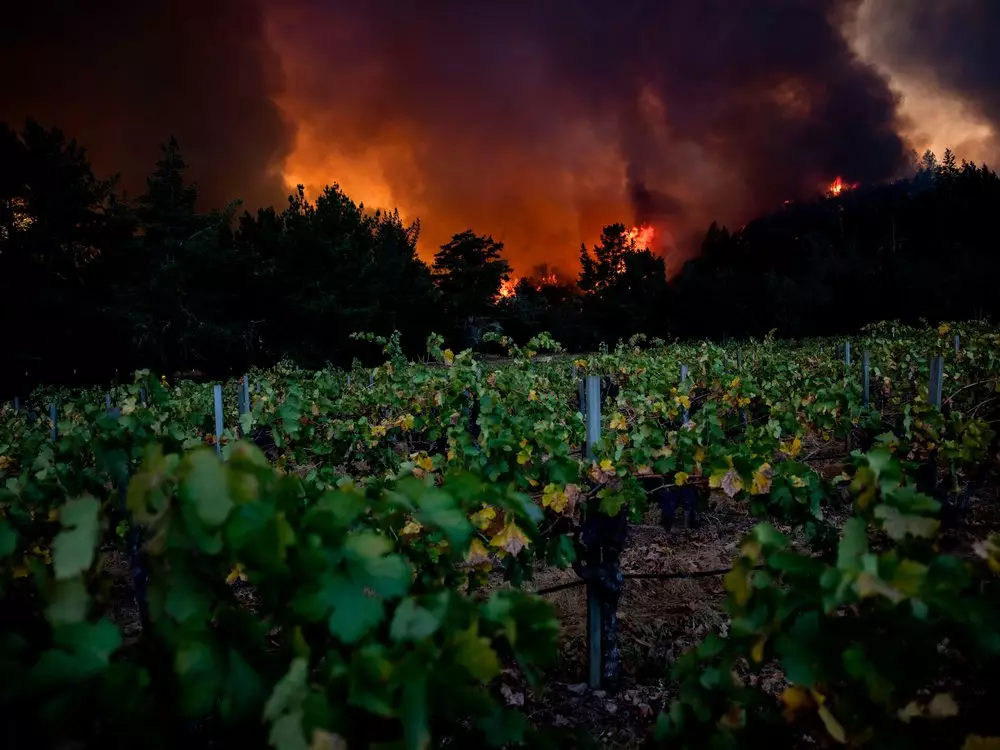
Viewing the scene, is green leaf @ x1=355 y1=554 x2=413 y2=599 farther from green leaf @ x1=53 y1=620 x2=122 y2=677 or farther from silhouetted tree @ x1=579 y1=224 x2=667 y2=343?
silhouetted tree @ x1=579 y1=224 x2=667 y2=343

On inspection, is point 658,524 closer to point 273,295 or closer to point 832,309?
point 273,295

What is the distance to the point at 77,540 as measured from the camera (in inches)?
31.7

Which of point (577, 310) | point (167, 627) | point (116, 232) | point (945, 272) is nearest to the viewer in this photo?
point (167, 627)

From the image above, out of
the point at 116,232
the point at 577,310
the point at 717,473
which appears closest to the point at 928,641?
the point at 717,473

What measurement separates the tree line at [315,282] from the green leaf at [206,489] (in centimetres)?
2807

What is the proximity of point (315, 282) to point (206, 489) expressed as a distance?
30.3m

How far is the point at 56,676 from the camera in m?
0.77

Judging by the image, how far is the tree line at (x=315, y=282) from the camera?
80.1 feet

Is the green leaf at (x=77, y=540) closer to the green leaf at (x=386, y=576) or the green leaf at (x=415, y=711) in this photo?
the green leaf at (x=386, y=576)

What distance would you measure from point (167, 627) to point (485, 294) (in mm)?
40473

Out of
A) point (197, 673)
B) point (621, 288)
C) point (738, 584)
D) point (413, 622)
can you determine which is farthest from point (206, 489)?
point (621, 288)

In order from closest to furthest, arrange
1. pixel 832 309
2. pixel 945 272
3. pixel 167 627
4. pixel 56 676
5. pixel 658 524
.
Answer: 1. pixel 56 676
2. pixel 167 627
3. pixel 658 524
4. pixel 945 272
5. pixel 832 309

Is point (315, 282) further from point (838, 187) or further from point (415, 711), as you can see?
point (838, 187)

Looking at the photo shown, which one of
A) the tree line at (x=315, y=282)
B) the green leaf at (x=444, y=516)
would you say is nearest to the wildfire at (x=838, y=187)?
the tree line at (x=315, y=282)
